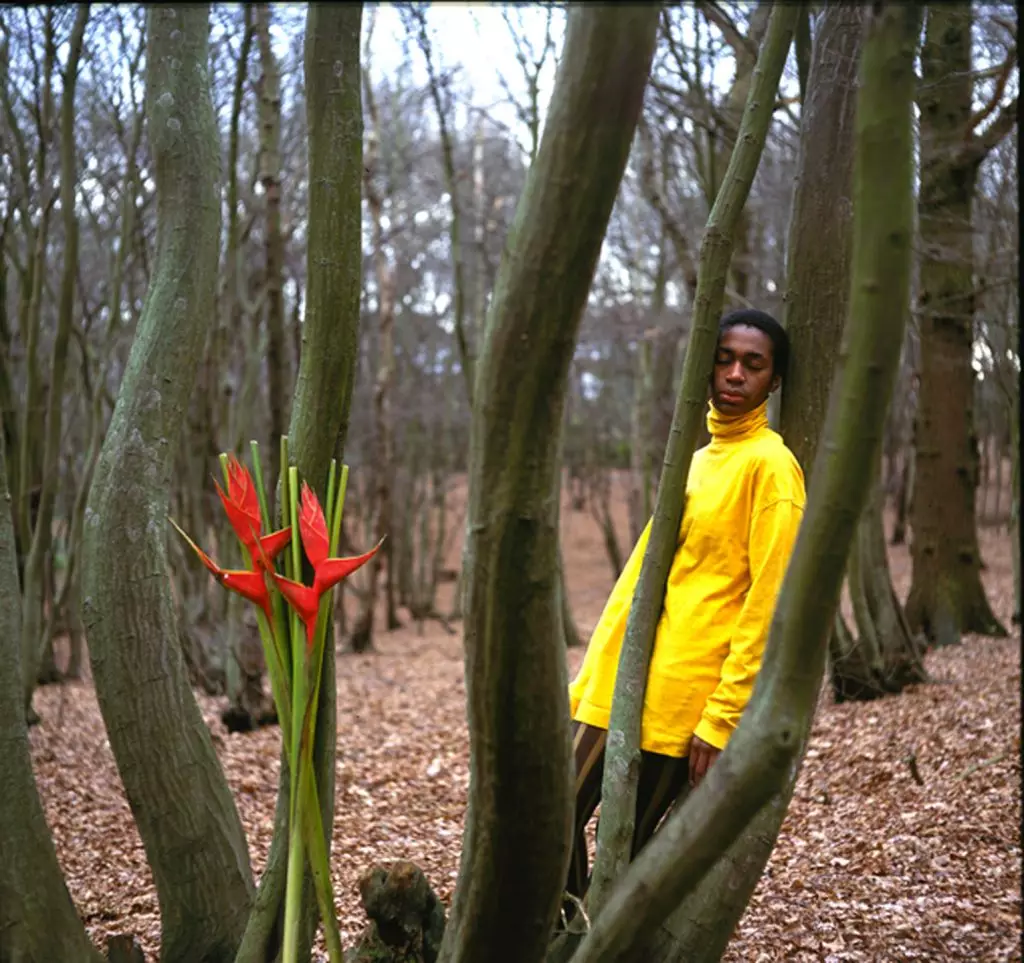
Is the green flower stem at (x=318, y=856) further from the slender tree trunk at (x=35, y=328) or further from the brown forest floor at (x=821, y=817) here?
the slender tree trunk at (x=35, y=328)

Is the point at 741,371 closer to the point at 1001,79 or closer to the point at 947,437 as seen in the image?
the point at 1001,79

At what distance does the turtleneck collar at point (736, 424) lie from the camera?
112 inches

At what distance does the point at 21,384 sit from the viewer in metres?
11.8

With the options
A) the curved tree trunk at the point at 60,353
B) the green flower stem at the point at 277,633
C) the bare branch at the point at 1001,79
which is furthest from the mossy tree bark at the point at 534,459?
the bare branch at the point at 1001,79

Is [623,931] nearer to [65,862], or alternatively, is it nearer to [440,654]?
[65,862]

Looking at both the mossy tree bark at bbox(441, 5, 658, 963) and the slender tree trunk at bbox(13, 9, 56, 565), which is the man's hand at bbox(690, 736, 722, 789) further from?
the slender tree trunk at bbox(13, 9, 56, 565)

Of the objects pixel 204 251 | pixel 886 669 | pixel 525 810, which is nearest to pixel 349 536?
pixel 886 669

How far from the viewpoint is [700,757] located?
2.68 meters

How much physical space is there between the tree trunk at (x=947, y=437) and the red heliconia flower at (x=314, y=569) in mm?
7833

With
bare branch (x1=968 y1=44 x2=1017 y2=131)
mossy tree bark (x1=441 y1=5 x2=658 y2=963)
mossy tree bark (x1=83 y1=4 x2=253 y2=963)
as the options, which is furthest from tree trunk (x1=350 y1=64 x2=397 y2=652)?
mossy tree bark (x1=441 y1=5 x2=658 y2=963)

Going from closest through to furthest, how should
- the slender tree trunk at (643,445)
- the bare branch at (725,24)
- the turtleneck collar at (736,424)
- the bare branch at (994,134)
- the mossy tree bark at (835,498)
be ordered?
the mossy tree bark at (835,498) < the turtleneck collar at (736,424) < the bare branch at (725,24) < the bare branch at (994,134) < the slender tree trunk at (643,445)

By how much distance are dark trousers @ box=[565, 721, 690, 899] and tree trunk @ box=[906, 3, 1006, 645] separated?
7275 mm

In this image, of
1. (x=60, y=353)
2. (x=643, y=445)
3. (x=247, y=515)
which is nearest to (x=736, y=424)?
(x=247, y=515)

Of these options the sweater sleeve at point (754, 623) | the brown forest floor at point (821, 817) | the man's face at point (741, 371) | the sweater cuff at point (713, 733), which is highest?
the man's face at point (741, 371)
